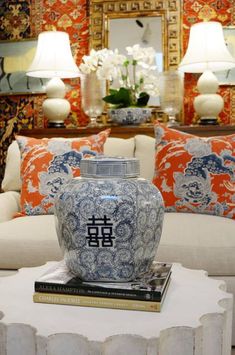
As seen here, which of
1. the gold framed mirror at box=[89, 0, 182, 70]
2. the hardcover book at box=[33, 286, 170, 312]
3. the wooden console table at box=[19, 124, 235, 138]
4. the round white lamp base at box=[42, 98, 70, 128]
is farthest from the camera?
the gold framed mirror at box=[89, 0, 182, 70]

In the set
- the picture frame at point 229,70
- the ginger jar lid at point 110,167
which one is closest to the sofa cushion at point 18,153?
the picture frame at point 229,70

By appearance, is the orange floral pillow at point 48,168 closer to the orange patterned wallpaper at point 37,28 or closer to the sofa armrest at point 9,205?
the sofa armrest at point 9,205

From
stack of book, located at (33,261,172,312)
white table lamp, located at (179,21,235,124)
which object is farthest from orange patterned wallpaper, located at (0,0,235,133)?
stack of book, located at (33,261,172,312)

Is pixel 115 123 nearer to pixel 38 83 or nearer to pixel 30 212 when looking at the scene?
pixel 38 83

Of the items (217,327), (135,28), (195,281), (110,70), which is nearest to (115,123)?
(110,70)

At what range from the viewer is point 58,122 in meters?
3.15

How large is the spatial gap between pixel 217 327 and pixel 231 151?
130cm

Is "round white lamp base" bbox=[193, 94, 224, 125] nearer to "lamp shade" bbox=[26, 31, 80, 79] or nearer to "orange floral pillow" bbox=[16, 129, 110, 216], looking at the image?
"lamp shade" bbox=[26, 31, 80, 79]

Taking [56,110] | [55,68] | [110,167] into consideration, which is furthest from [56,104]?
[110,167]

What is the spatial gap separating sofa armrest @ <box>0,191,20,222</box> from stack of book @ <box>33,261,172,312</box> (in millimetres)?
1207

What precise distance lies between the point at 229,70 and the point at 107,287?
2.43 meters

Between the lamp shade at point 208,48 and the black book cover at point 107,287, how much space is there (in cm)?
192

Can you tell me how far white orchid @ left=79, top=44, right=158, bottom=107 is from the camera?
9.78 ft

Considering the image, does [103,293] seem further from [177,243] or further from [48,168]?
[48,168]
